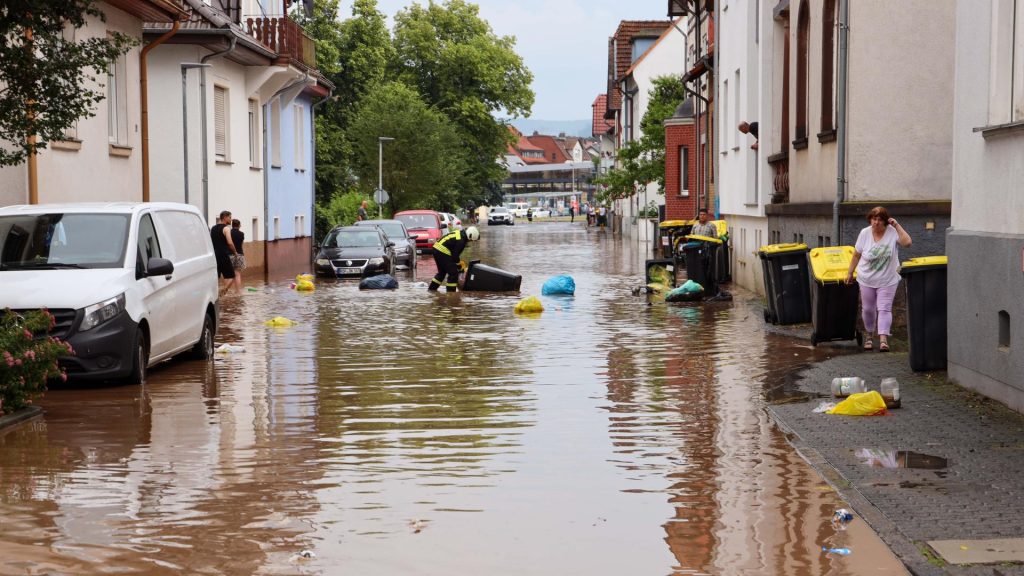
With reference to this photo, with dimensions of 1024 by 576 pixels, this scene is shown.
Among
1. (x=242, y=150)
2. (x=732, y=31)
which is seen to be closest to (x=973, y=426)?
(x=732, y=31)

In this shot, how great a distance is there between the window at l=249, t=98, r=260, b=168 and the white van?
72.6 ft

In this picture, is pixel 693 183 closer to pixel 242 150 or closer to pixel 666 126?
pixel 666 126

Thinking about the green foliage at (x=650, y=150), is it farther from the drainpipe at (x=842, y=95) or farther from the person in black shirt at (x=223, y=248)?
the drainpipe at (x=842, y=95)

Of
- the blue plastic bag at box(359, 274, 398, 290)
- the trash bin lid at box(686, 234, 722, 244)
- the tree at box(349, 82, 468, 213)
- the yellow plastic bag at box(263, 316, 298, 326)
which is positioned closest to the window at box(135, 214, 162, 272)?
the yellow plastic bag at box(263, 316, 298, 326)

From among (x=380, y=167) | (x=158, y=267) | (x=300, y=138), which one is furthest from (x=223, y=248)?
(x=380, y=167)

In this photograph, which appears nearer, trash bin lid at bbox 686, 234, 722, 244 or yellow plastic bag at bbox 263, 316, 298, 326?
yellow plastic bag at bbox 263, 316, 298, 326

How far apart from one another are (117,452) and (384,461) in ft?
6.11

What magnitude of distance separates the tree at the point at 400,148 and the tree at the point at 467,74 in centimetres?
1414

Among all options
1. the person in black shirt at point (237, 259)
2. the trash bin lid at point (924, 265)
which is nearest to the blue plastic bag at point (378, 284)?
the person in black shirt at point (237, 259)

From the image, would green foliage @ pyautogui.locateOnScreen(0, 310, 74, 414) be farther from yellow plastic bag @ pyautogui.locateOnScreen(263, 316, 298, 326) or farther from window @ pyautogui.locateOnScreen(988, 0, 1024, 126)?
yellow plastic bag @ pyautogui.locateOnScreen(263, 316, 298, 326)

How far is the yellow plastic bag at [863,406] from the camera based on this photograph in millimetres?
10541

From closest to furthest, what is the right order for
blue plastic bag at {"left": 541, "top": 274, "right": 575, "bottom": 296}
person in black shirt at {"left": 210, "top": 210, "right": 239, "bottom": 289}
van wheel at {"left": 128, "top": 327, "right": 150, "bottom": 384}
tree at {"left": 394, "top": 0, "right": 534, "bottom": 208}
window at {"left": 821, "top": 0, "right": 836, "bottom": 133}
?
van wheel at {"left": 128, "top": 327, "right": 150, "bottom": 384}, window at {"left": 821, "top": 0, "right": 836, "bottom": 133}, person in black shirt at {"left": 210, "top": 210, "right": 239, "bottom": 289}, blue plastic bag at {"left": 541, "top": 274, "right": 575, "bottom": 296}, tree at {"left": 394, "top": 0, "right": 534, "bottom": 208}

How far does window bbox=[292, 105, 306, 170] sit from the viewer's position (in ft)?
143

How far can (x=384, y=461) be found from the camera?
28.8 ft
